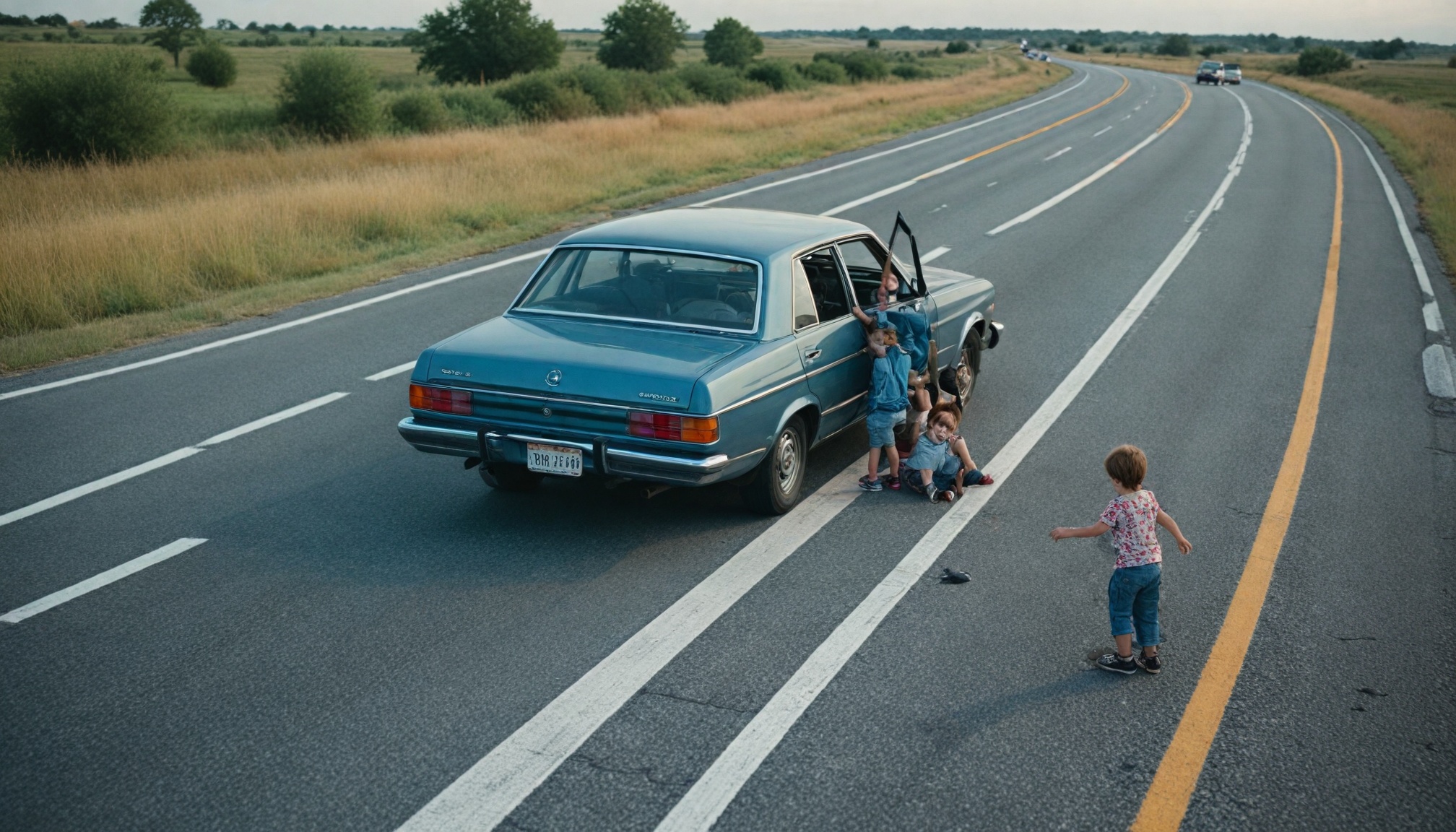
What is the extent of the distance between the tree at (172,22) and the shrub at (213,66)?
22061mm

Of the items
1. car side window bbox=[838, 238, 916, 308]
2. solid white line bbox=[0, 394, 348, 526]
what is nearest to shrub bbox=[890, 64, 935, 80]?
car side window bbox=[838, 238, 916, 308]

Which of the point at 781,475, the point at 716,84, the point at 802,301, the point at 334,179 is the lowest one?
the point at 781,475

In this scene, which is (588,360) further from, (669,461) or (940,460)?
(940,460)

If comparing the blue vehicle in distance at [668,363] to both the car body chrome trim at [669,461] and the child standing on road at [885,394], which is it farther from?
the child standing on road at [885,394]

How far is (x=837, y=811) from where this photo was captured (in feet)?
12.2

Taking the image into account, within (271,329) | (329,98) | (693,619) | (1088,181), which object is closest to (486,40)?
(329,98)

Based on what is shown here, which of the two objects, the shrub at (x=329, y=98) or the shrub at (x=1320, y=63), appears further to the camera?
the shrub at (x=1320, y=63)

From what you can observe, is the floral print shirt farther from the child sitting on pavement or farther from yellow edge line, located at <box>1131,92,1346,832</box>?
the child sitting on pavement

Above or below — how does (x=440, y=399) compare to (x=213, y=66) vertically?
below

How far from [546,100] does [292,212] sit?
17881 mm

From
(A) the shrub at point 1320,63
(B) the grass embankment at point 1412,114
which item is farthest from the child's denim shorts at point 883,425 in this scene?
(A) the shrub at point 1320,63

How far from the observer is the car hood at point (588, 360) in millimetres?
5570

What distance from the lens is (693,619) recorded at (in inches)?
202

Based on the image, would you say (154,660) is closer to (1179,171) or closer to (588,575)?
(588,575)
